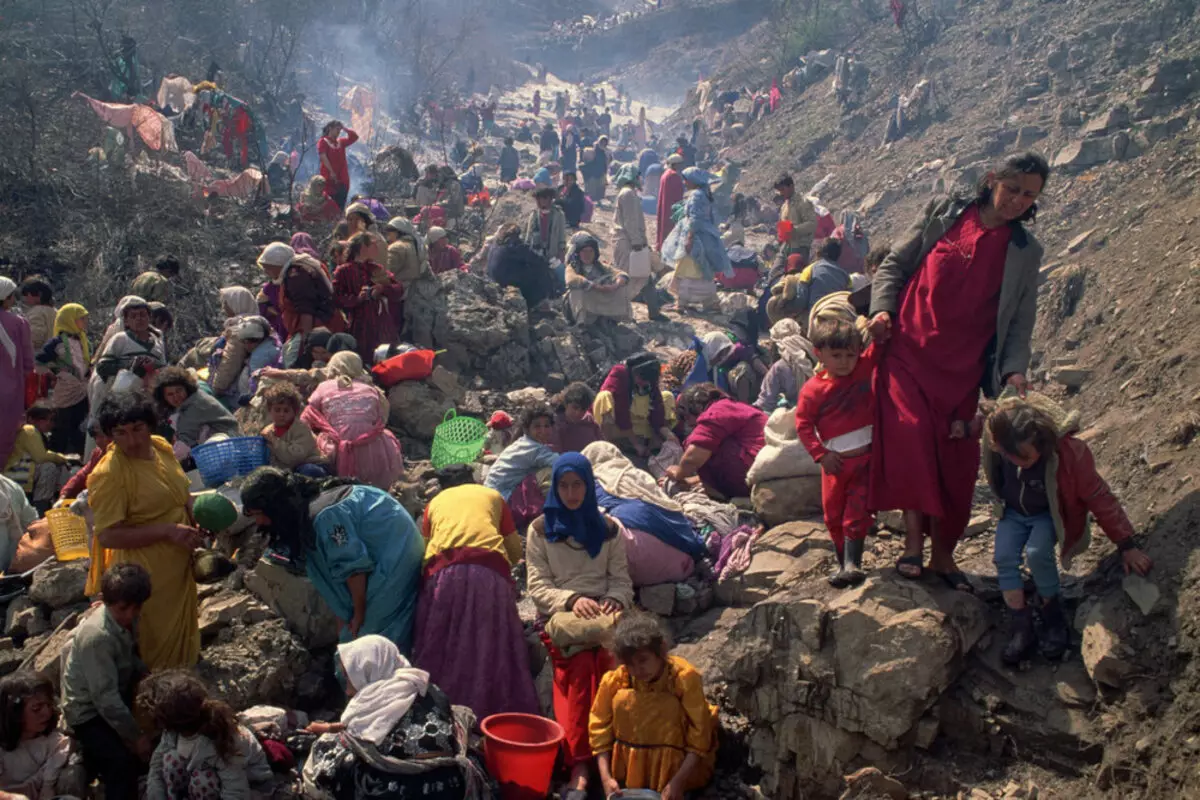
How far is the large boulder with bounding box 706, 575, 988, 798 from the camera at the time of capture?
3510 mm

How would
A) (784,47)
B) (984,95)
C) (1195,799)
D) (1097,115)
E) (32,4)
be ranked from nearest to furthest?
(1195,799), (1097,115), (984,95), (32,4), (784,47)

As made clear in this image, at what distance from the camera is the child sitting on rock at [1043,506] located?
3379 mm

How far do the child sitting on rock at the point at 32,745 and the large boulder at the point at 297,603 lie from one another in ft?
3.74

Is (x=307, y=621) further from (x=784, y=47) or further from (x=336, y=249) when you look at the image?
(x=784, y=47)

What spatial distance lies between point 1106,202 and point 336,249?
8.57 m

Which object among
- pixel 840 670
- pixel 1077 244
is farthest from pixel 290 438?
pixel 1077 244

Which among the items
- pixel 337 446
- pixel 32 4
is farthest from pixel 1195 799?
pixel 32 4

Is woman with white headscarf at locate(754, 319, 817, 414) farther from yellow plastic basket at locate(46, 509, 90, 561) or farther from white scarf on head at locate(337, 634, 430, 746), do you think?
yellow plastic basket at locate(46, 509, 90, 561)

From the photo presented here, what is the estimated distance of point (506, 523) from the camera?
475cm

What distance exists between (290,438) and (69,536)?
1.21m

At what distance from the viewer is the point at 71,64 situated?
18094 millimetres

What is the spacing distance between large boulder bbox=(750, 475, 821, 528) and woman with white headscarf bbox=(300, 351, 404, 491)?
2.34 metres

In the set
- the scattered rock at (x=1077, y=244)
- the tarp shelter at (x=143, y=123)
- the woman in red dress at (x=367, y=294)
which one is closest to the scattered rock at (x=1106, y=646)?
the woman in red dress at (x=367, y=294)

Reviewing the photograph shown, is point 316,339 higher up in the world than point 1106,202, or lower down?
lower down
